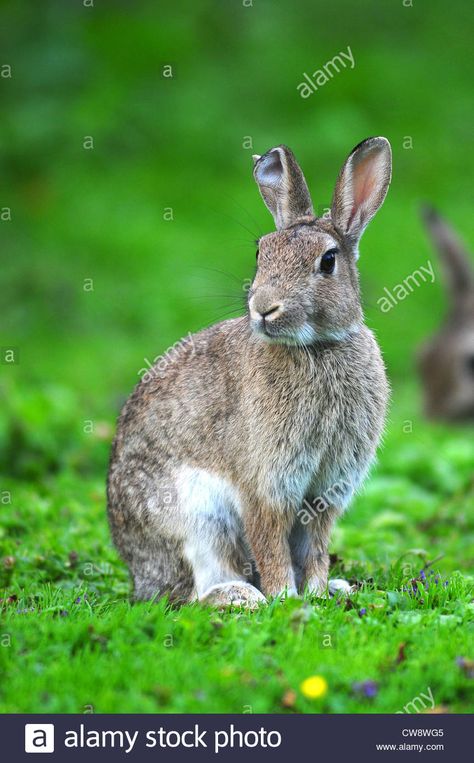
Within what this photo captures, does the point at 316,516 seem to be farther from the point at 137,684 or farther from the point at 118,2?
the point at 118,2

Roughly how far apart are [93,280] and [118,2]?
846cm

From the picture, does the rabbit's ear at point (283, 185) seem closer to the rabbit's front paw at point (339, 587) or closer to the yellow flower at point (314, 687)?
the rabbit's front paw at point (339, 587)

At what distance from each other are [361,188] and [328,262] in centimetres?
55

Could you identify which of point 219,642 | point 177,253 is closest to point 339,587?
point 219,642

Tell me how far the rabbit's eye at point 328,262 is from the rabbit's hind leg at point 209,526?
4.05ft

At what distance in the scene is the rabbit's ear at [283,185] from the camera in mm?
6211

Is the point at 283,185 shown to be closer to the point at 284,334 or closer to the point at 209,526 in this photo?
the point at 284,334

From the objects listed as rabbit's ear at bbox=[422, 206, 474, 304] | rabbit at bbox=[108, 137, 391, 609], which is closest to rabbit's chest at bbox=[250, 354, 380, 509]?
rabbit at bbox=[108, 137, 391, 609]

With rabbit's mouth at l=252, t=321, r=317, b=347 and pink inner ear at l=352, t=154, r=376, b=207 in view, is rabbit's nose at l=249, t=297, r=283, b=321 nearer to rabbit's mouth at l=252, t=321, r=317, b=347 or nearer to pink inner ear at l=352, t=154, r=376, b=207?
rabbit's mouth at l=252, t=321, r=317, b=347

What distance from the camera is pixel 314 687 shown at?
491 cm
